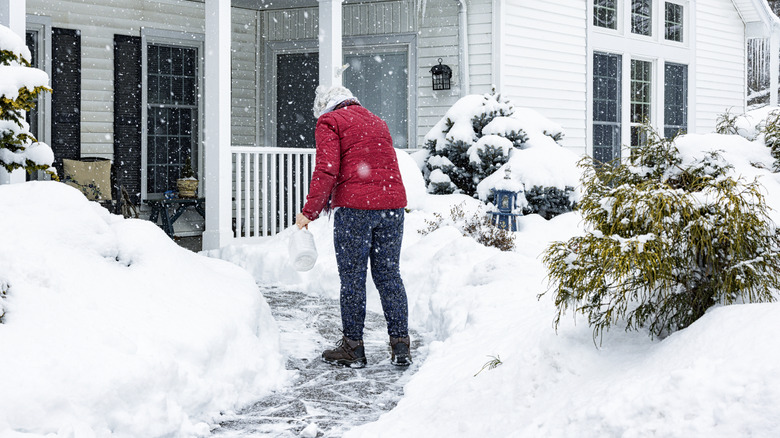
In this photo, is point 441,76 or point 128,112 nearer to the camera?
point 128,112

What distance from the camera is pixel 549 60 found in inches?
428

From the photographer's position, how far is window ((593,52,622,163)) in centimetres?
1179

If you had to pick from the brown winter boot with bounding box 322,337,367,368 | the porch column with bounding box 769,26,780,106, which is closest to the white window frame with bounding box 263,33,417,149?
the brown winter boot with bounding box 322,337,367,368

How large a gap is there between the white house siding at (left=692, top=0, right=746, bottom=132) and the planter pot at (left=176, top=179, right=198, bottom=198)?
364 inches

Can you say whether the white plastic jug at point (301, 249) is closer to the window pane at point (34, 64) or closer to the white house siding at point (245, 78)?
the window pane at point (34, 64)

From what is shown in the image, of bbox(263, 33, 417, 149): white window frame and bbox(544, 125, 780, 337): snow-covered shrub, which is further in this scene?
bbox(263, 33, 417, 149): white window frame

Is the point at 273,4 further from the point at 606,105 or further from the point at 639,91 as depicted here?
the point at 639,91

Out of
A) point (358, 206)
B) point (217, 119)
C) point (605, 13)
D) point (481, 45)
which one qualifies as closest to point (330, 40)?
point (217, 119)

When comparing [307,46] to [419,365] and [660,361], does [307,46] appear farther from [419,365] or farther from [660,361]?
[660,361]

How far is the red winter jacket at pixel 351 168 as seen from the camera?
409 centimetres

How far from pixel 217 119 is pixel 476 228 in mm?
2919

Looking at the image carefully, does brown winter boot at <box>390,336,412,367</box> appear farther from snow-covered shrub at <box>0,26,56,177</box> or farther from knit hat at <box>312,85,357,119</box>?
snow-covered shrub at <box>0,26,56,177</box>

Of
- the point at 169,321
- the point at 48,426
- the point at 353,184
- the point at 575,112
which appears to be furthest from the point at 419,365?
the point at 575,112

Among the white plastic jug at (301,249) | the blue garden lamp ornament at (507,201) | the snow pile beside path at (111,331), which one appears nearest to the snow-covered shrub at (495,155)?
the blue garden lamp ornament at (507,201)
